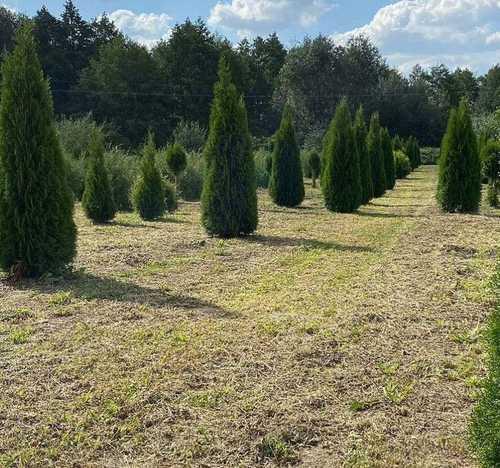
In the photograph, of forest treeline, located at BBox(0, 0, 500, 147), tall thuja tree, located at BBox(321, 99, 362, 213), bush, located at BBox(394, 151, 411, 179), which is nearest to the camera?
tall thuja tree, located at BBox(321, 99, 362, 213)

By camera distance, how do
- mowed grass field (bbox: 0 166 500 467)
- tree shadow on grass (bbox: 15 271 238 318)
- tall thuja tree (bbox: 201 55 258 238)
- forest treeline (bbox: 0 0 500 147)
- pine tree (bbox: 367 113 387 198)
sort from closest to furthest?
mowed grass field (bbox: 0 166 500 467) < tree shadow on grass (bbox: 15 271 238 318) < tall thuja tree (bbox: 201 55 258 238) < pine tree (bbox: 367 113 387 198) < forest treeline (bbox: 0 0 500 147)

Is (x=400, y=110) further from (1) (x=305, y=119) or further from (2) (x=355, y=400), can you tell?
(2) (x=355, y=400)

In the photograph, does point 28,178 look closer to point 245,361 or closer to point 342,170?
point 245,361

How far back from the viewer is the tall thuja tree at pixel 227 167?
32.3 feet

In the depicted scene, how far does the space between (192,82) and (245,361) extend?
3527cm

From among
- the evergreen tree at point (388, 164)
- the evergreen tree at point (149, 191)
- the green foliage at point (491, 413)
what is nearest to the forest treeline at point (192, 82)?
the evergreen tree at point (388, 164)

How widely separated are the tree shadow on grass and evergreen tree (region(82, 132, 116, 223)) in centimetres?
562

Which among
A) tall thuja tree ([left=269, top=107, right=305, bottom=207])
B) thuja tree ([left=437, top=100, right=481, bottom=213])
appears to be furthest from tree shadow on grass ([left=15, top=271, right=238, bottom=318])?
tall thuja tree ([left=269, top=107, right=305, bottom=207])

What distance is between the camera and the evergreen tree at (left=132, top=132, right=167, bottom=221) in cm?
1306

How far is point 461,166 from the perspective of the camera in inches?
520

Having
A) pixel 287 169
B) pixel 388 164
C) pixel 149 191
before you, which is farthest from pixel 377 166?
pixel 149 191

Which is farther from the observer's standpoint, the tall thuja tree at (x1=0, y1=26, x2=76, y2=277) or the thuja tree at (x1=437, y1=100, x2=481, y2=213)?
the thuja tree at (x1=437, y1=100, x2=481, y2=213)

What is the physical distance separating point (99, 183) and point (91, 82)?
2361 cm

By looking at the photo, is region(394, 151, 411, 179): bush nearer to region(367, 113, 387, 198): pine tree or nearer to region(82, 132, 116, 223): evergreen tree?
region(367, 113, 387, 198): pine tree
